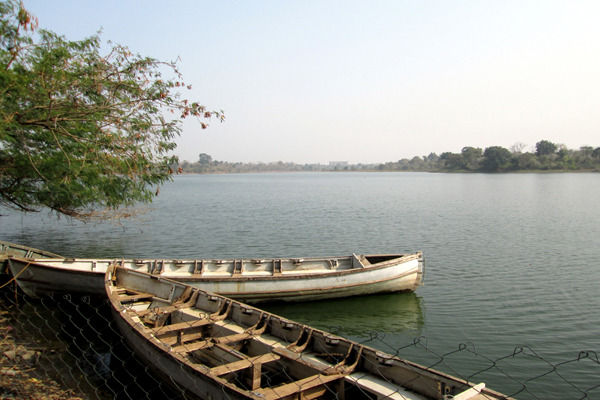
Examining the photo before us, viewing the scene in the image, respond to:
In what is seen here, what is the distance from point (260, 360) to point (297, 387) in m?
1.01

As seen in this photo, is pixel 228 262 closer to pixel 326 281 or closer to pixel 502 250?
pixel 326 281

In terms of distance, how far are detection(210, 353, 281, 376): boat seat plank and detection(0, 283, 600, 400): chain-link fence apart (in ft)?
3.09

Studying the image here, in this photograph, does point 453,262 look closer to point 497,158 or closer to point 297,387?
point 297,387

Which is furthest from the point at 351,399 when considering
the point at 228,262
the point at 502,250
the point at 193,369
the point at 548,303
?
the point at 502,250

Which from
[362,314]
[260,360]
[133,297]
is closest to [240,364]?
[260,360]

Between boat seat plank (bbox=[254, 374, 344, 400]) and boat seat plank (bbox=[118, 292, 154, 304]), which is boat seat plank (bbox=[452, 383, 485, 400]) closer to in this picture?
boat seat plank (bbox=[254, 374, 344, 400])

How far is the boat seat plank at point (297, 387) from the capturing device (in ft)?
18.1

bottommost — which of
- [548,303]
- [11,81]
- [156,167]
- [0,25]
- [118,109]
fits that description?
[548,303]

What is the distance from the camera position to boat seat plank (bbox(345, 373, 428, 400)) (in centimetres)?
579

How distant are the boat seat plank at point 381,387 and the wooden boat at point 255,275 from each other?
6.56 metres

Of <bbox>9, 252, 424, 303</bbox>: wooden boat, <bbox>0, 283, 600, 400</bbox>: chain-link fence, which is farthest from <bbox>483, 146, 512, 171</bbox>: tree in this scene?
<bbox>0, 283, 600, 400</bbox>: chain-link fence

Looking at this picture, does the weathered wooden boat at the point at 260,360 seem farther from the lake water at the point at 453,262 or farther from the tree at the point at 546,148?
the tree at the point at 546,148

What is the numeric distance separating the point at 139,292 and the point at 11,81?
546 centimetres

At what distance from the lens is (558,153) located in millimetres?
123000
